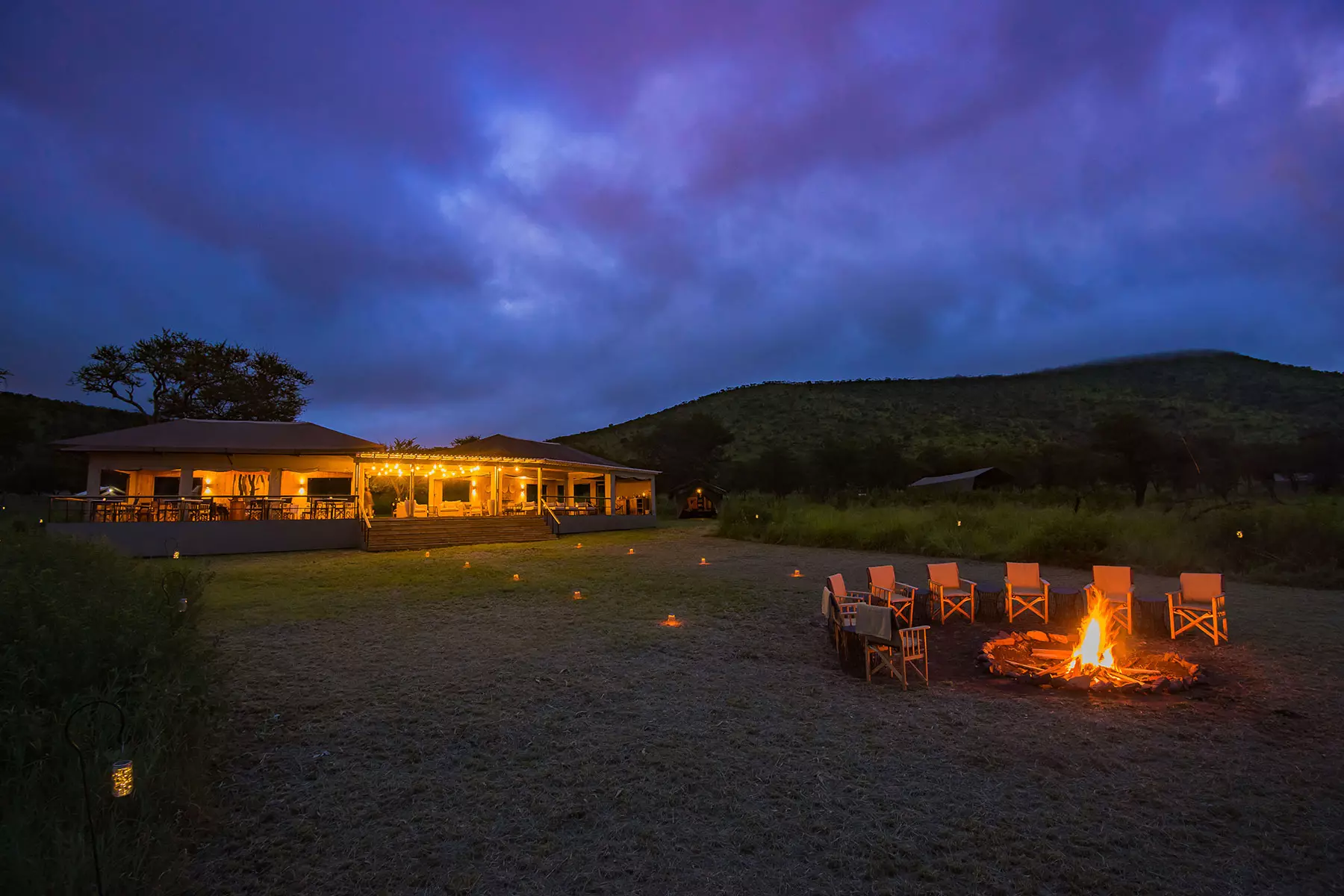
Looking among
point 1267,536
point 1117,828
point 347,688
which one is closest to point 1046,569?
point 1267,536

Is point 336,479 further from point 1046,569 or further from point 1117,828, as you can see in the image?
point 1117,828

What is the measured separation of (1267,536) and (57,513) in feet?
95.5

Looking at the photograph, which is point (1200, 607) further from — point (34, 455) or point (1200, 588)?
point (34, 455)

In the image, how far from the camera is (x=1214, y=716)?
5023mm

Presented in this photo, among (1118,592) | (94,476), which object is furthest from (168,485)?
(1118,592)

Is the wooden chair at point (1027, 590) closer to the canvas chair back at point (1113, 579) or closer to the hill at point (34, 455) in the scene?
the canvas chair back at point (1113, 579)

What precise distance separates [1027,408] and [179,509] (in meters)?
58.9

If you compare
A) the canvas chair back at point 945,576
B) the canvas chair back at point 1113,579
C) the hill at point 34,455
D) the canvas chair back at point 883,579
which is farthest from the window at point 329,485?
the canvas chair back at point 1113,579

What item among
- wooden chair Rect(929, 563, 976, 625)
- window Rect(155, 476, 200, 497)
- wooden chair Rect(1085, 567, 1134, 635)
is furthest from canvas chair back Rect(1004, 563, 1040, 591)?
window Rect(155, 476, 200, 497)

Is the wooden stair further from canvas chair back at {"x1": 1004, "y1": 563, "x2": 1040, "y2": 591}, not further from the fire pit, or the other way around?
the fire pit

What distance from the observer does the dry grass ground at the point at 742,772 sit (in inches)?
119

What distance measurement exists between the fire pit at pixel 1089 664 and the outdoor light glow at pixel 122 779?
6.45m

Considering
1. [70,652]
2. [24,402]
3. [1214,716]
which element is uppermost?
[24,402]

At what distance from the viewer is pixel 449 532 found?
20391 mm
